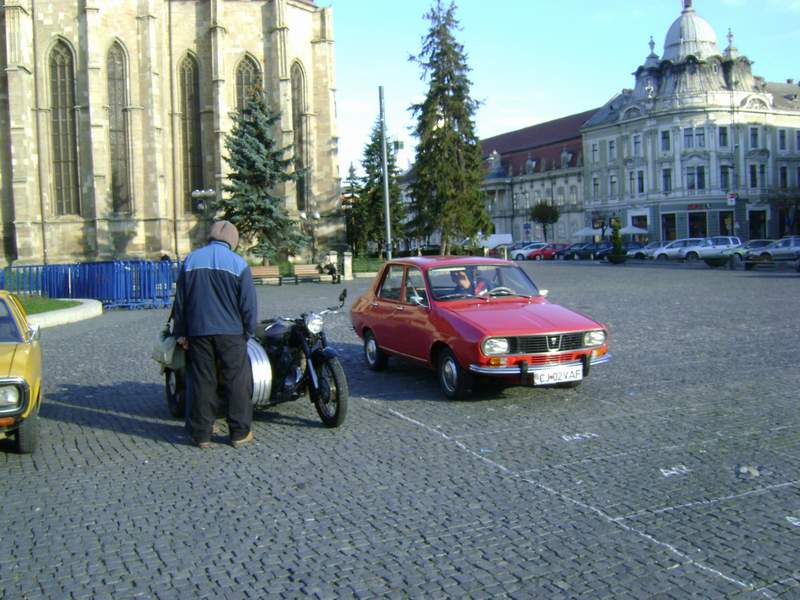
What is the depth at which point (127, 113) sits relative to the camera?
42.6m

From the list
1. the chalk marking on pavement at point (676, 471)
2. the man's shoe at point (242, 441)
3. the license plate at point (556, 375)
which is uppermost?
the license plate at point (556, 375)

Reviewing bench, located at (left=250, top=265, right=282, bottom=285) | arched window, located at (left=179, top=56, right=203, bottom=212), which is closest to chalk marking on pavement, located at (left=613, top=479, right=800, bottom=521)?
bench, located at (left=250, top=265, right=282, bottom=285)

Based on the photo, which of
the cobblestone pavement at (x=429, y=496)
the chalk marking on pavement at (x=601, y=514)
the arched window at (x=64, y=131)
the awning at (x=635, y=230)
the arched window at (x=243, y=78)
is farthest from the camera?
the awning at (x=635, y=230)

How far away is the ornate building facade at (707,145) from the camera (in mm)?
68625

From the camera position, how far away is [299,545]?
4383 millimetres

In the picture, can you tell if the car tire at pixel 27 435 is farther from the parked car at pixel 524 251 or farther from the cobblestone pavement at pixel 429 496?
the parked car at pixel 524 251

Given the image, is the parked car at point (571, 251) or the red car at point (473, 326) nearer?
the red car at point (473, 326)

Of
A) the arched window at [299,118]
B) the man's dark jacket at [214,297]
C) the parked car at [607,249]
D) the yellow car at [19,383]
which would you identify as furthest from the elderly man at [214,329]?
the parked car at [607,249]

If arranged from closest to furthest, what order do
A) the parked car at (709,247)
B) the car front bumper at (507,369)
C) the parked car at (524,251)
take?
the car front bumper at (507,369)
the parked car at (709,247)
the parked car at (524,251)

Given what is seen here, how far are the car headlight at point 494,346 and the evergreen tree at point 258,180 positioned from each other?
→ 31.2m

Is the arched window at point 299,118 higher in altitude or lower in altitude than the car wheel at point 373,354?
higher

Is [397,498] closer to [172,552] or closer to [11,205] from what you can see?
[172,552]

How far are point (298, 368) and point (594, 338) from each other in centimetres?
315

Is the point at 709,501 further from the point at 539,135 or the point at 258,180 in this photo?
the point at 539,135
